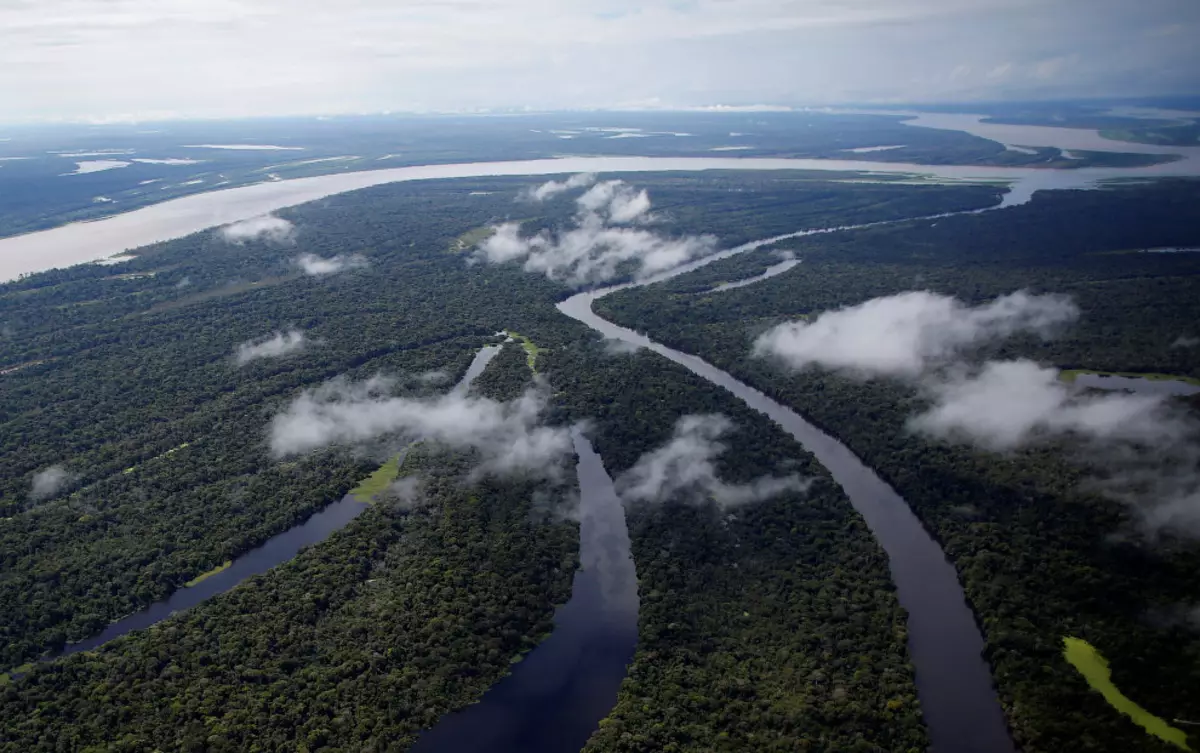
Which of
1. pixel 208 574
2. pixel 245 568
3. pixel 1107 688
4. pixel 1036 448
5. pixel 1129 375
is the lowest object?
pixel 1107 688

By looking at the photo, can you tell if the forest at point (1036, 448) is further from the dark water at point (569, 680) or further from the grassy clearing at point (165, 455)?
the grassy clearing at point (165, 455)

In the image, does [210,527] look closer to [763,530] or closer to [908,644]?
[763,530]

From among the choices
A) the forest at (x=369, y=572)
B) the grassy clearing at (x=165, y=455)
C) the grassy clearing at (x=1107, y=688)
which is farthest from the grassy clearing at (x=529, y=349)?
the grassy clearing at (x=1107, y=688)

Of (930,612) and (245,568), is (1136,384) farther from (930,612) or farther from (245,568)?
(245,568)

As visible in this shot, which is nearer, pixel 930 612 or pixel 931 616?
pixel 931 616

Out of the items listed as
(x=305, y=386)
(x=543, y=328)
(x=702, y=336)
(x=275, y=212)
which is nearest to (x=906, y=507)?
(x=702, y=336)

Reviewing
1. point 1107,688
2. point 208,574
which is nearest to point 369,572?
point 208,574

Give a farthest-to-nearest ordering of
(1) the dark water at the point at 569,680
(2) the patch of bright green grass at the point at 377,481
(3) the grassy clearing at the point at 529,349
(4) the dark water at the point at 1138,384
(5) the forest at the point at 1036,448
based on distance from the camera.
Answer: (3) the grassy clearing at the point at 529,349 < (4) the dark water at the point at 1138,384 < (2) the patch of bright green grass at the point at 377,481 < (5) the forest at the point at 1036,448 < (1) the dark water at the point at 569,680
